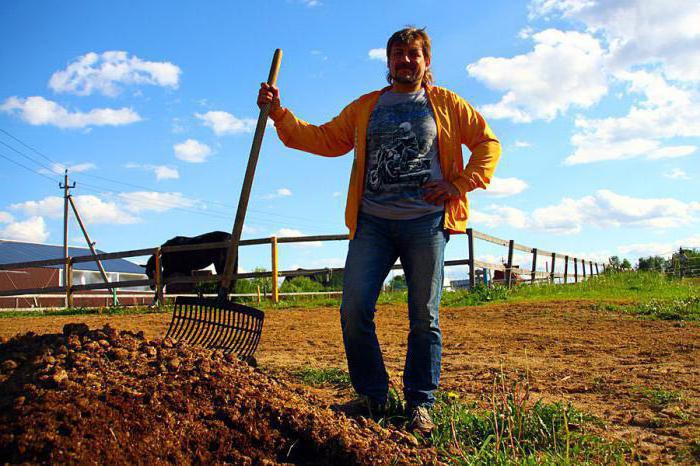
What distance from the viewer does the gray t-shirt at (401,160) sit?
2781mm

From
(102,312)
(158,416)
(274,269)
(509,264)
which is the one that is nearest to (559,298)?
(509,264)

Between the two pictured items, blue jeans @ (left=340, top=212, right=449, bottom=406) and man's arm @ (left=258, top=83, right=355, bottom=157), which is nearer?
blue jeans @ (left=340, top=212, right=449, bottom=406)

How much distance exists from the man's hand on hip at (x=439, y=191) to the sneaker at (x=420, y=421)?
0.88m

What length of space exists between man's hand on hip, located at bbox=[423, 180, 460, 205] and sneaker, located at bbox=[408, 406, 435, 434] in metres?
0.88

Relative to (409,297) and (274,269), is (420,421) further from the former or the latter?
(274,269)

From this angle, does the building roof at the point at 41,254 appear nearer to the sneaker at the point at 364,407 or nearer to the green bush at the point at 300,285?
the green bush at the point at 300,285

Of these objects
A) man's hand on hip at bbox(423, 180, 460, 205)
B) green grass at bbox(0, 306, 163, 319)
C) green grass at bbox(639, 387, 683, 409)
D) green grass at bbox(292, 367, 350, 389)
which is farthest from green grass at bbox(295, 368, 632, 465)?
green grass at bbox(0, 306, 163, 319)

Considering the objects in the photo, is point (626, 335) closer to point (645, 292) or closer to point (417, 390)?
point (417, 390)

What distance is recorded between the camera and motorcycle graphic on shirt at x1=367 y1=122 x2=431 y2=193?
9.16 feet

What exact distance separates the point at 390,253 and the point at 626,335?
3973 mm

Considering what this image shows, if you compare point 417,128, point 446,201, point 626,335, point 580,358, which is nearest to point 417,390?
point 446,201

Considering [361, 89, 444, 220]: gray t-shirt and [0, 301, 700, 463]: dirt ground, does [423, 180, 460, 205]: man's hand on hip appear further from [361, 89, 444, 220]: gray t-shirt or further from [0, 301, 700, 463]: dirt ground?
[0, 301, 700, 463]: dirt ground

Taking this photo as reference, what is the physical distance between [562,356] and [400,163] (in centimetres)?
262

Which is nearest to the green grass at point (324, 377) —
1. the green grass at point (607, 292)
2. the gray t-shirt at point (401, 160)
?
the gray t-shirt at point (401, 160)
